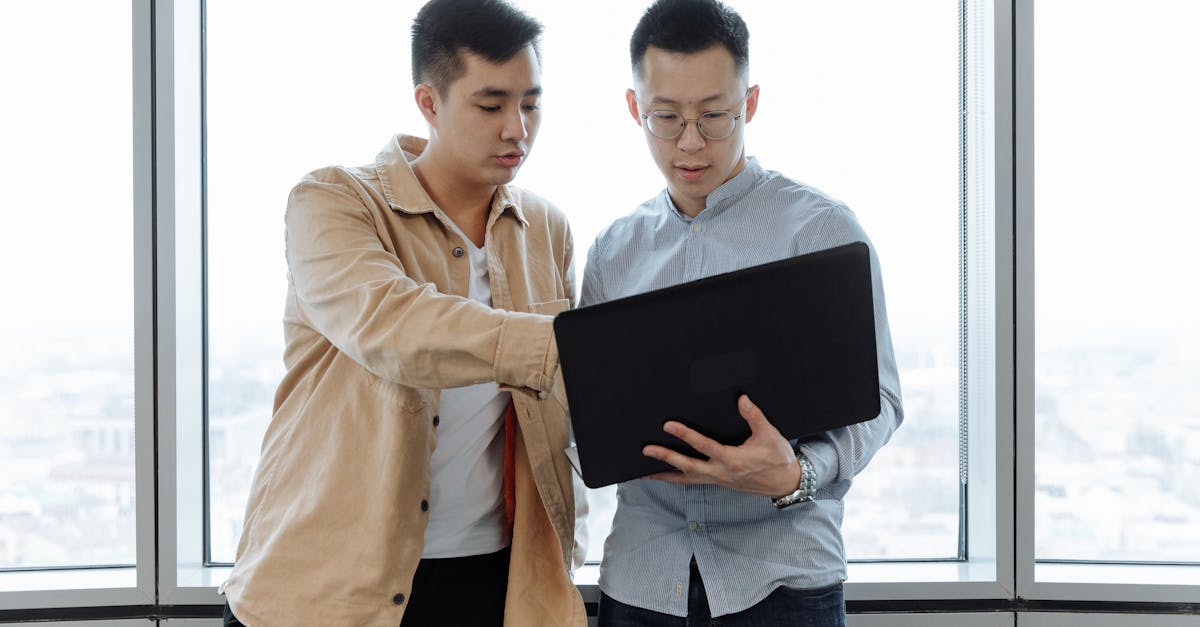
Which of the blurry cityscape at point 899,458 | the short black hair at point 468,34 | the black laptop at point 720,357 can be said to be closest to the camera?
the black laptop at point 720,357

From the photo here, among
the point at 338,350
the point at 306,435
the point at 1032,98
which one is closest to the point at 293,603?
the point at 306,435

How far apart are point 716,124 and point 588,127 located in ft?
1.84

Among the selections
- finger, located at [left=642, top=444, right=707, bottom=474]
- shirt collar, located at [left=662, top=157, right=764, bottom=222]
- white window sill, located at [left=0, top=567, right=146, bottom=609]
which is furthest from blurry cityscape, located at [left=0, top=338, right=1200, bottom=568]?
finger, located at [left=642, top=444, right=707, bottom=474]

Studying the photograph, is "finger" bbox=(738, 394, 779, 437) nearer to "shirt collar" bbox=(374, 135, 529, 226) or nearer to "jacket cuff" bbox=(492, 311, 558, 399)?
"jacket cuff" bbox=(492, 311, 558, 399)

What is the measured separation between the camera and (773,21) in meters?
1.89

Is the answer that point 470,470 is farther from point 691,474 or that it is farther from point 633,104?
point 633,104

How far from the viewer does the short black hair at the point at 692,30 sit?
53.9 inches

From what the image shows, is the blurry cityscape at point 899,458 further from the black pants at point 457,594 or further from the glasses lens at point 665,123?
the glasses lens at point 665,123

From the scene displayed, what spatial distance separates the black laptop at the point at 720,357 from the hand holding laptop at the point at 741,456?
0.05 ft

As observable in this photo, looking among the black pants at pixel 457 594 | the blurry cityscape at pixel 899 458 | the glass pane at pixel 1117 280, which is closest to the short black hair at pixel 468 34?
the black pants at pixel 457 594

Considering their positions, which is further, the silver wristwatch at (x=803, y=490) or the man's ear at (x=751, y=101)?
the man's ear at (x=751, y=101)

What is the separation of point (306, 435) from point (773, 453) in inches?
25.7

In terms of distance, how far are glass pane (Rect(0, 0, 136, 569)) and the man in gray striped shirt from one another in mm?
1105

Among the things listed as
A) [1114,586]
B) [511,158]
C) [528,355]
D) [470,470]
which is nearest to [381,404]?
[470,470]
